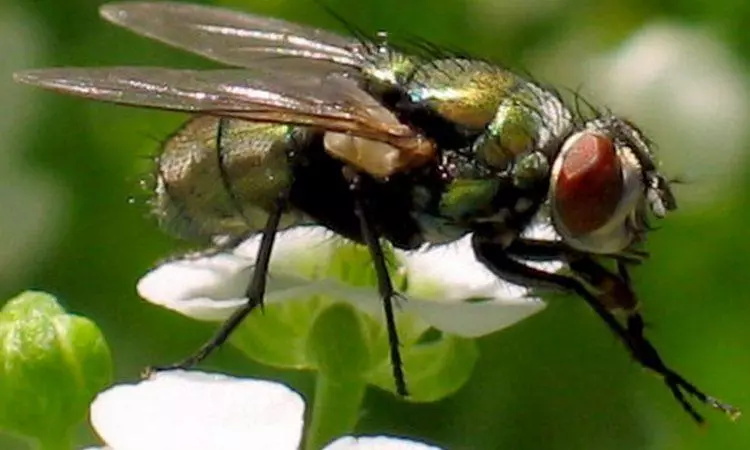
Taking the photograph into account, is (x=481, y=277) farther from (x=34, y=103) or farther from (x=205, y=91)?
(x=34, y=103)

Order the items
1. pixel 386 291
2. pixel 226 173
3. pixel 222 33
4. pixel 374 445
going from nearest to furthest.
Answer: pixel 374 445 → pixel 386 291 → pixel 226 173 → pixel 222 33

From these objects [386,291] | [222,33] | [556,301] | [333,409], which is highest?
[222,33]

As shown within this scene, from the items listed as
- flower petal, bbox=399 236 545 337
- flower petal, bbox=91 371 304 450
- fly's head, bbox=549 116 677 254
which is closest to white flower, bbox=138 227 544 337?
flower petal, bbox=399 236 545 337

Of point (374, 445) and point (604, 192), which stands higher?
point (604, 192)

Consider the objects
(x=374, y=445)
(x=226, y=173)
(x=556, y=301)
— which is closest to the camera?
(x=374, y=445)

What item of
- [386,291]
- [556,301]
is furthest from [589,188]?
[556,301]

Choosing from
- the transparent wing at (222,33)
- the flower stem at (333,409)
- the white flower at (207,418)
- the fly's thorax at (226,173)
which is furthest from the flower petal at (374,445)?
the transparent wing at (222,33)

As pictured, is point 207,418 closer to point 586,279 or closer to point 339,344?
point 339,344
